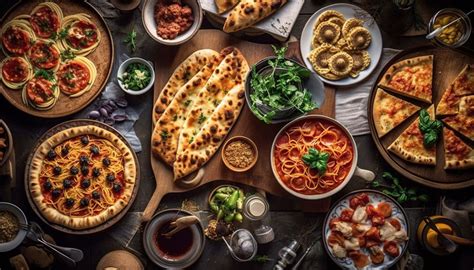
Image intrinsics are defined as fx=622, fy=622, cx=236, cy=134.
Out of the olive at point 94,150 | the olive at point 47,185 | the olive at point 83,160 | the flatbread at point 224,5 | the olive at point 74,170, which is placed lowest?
the olive at point 47,185

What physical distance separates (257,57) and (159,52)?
4.57 feet

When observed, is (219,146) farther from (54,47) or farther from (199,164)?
(54,47)

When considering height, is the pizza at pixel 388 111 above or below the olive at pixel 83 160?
above

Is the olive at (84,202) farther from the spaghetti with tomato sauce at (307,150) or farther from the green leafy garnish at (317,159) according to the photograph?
the green leafy garnish at (317,159)

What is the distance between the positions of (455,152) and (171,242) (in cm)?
409

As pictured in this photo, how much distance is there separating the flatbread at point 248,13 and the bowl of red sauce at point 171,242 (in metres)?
2.64

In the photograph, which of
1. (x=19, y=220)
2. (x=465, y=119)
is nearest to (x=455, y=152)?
(x=465, y=119)

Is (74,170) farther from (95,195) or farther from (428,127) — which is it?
(428,127)

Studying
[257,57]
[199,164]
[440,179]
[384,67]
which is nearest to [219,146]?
[199,164]

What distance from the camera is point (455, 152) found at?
338 inches

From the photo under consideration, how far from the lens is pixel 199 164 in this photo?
27.6 feet

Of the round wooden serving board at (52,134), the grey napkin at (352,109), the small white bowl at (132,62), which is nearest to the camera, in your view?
the round wooden serving board at (52,134)

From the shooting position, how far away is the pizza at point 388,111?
859 centimetres

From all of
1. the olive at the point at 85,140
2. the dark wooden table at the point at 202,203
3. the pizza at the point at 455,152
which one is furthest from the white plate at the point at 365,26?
the olive at the point at 85,140
